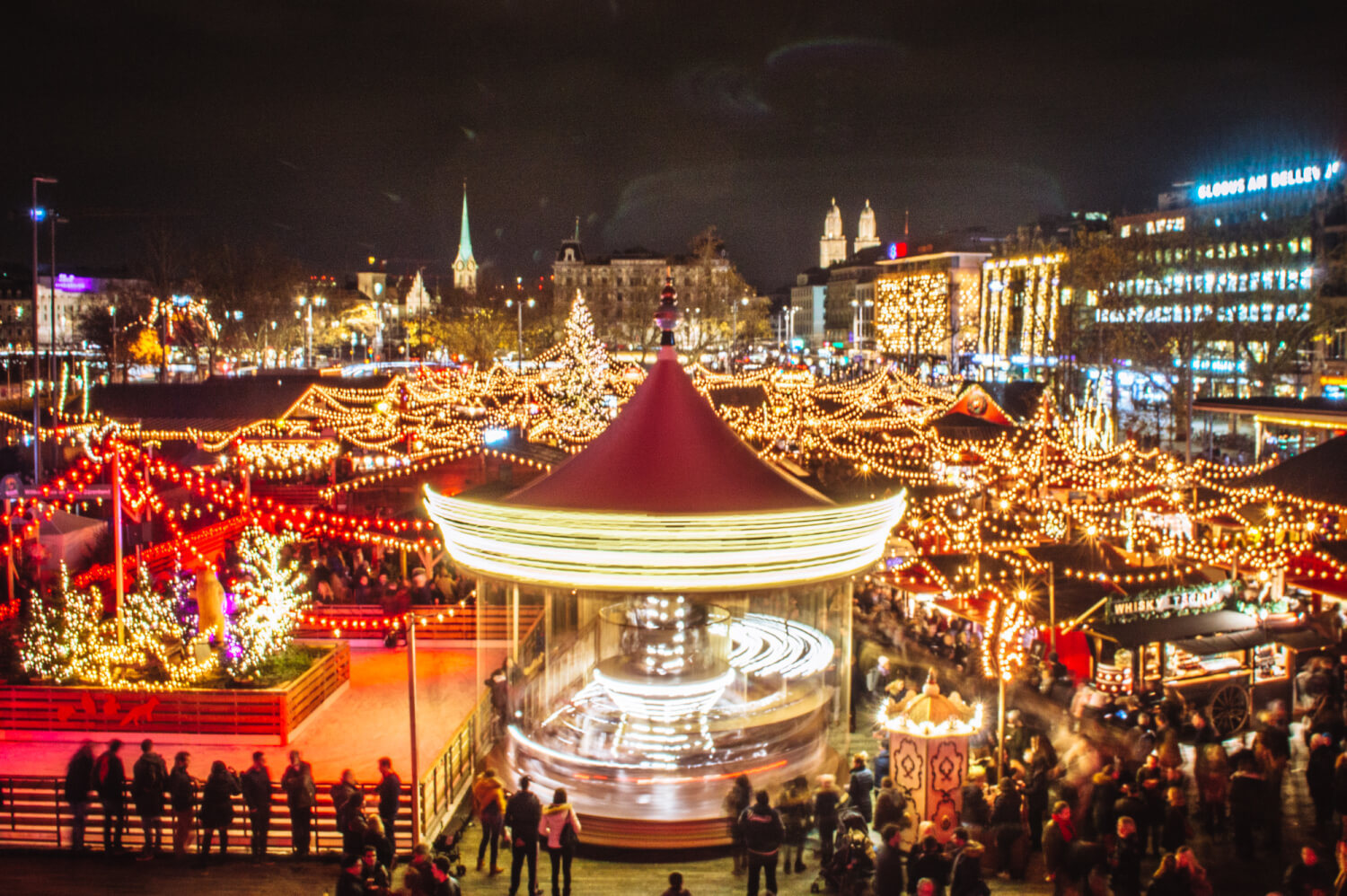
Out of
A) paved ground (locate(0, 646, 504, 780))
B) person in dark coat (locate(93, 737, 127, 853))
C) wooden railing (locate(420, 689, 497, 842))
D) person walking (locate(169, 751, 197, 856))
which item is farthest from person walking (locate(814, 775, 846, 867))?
person in dark coat (locate(93, 737, 127, 853))

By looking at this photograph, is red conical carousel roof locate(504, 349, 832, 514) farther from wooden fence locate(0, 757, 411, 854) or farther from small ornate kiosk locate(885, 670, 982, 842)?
wooden fence locate(0, 757, 411, 854)

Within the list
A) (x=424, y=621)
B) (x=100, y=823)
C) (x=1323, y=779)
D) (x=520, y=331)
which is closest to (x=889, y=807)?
(x=1323, y=779)

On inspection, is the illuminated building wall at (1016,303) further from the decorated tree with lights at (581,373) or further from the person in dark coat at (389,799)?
the person in dark coat at (389,799)

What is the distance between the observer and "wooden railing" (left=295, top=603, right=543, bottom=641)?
48.3 feet

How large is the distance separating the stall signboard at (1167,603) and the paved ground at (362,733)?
6.54 meters

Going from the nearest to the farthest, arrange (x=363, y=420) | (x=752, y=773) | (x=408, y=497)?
(x=752, y=773) → (x=408, y=497) → (x=363, y=420)

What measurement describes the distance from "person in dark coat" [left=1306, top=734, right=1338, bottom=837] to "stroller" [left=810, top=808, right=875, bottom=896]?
401 cm

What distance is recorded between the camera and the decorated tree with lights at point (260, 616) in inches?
462

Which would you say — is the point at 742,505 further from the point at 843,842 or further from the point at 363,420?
the point at 363,420

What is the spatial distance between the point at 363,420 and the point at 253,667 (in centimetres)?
1628

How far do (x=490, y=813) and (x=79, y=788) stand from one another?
10.9ft

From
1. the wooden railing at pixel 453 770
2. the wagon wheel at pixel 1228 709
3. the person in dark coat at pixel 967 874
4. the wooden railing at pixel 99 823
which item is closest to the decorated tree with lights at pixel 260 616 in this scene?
the wooden railing at pixel 453 770

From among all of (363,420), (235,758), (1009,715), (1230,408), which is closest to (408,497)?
(363,420)

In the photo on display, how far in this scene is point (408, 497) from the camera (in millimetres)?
20469
